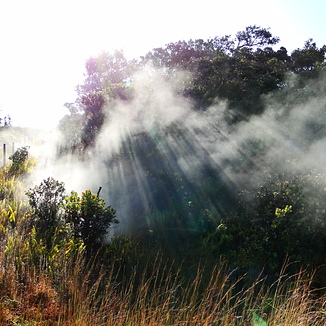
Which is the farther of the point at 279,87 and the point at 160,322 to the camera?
the point at 279,87

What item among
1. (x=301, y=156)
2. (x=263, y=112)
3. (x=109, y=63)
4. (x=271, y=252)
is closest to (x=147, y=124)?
(x=263, y=112)

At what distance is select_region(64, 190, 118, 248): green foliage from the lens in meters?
5.94

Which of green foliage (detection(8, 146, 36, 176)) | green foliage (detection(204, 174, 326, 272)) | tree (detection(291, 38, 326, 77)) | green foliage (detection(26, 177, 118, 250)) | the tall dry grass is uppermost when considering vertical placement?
tree (detection(291, 38, 326, 77))

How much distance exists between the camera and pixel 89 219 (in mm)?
5973

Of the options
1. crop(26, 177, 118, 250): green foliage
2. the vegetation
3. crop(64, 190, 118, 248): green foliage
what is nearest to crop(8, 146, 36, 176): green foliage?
the vegetation

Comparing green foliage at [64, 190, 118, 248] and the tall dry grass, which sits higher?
green foliage at [64, 190, 118, 248]

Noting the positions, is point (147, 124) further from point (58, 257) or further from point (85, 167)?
point (58, 257)

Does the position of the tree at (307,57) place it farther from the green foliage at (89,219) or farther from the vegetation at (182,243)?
the green foliage at (89,219)

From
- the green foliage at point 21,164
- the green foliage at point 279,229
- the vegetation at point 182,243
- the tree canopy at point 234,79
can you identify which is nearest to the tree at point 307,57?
the tree canopy at point 234,79

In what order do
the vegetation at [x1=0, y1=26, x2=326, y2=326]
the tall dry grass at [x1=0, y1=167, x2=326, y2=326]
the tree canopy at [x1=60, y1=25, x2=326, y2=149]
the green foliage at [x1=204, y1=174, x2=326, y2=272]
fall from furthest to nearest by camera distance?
the tree canopy at [x1=60, y1=25, x2=326, y2=149], the green foliage at [x1=204, y1=174, x2=326, y2=272], the vegetation at [x1=0, y1=26, x2=326, y2=326], the tall dry grass at [x1=0, y1=167, x2=326, y2=326]

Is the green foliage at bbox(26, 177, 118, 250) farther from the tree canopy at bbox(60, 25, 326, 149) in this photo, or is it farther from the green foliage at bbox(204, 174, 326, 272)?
the tree canopy at bbox(60, 25, 326, 149)

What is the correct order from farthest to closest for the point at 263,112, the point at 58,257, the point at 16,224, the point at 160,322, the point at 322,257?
the point at 263,112, the point at 16,224, the point at 322,257, the point at 58,257, the point at 160,322

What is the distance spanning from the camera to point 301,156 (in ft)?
24.7

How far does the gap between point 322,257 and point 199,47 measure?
61.8 ft
